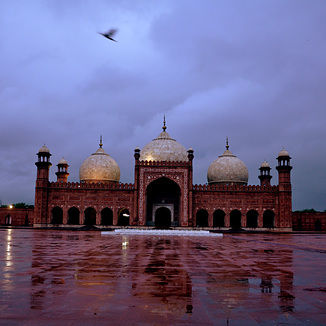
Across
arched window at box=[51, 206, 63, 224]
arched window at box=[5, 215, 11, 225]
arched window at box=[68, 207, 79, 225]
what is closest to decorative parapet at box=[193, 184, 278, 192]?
arched window at box=[68, 207, 79, 225]

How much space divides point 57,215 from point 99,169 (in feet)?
20.9

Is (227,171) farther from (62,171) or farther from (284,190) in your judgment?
(62,171)

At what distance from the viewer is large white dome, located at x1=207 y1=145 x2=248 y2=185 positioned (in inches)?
1535

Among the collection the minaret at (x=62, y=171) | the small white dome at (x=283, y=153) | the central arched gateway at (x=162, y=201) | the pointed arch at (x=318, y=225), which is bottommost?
the pointed arch at (x=318, y=225)

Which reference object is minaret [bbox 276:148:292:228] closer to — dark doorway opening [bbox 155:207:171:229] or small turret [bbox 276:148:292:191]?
small turret [bbox 276:148:292:191]

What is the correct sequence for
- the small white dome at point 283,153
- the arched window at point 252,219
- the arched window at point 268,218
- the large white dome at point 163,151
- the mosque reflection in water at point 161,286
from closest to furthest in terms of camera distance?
the mosque reflection in water at point 161,286, the small white dome at point 283,153, the large white dome at point 163,151, the arched window at point 268,218, the arched window at point 252,219

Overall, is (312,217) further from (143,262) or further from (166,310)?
(166,310)

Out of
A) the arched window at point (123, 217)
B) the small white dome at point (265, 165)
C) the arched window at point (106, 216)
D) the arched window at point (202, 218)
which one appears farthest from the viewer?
the small white dome at point (265, 165)

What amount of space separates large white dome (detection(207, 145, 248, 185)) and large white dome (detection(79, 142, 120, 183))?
10355mm

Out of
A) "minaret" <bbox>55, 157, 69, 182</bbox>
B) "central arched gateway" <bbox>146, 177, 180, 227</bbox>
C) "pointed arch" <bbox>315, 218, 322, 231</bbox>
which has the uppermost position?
"minaret" <bbox>55, 157, 69, 182</bbox>

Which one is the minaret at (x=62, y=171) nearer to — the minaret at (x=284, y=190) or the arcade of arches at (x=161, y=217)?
the arcade of arches at (x=161, y=217)

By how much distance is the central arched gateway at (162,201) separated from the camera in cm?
3541

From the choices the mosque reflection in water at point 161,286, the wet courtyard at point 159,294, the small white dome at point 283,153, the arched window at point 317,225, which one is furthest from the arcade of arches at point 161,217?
the wet courtyard at point 159,294

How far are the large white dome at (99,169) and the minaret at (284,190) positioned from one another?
1687 cm
